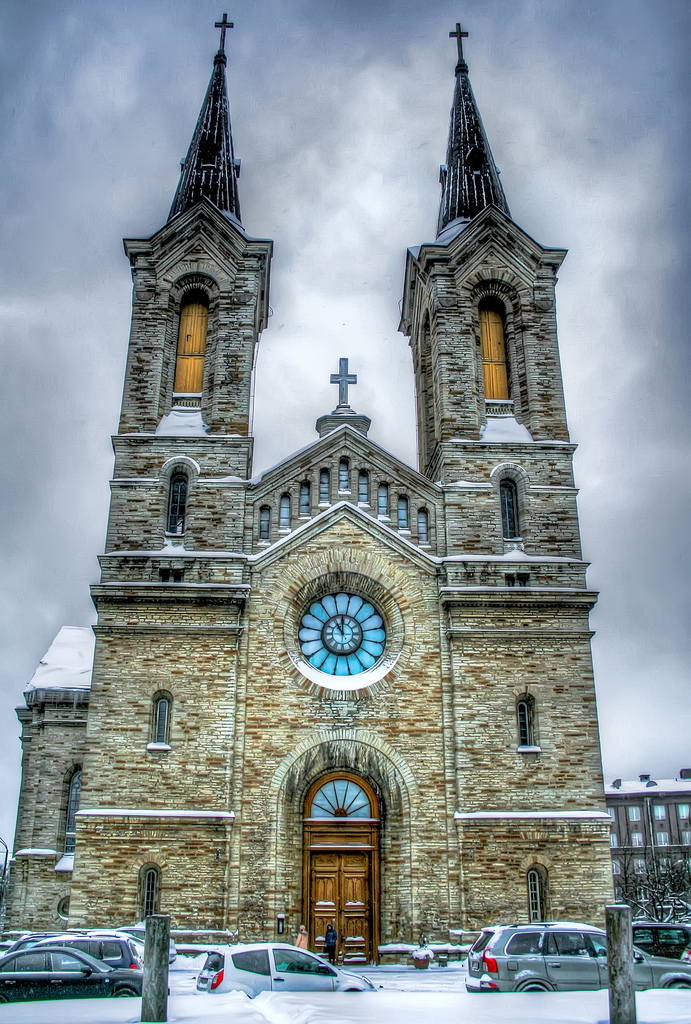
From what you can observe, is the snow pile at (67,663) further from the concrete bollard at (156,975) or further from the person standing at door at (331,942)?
the concrete bollard at (156,975)

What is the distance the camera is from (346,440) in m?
24.7

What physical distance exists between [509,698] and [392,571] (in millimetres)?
4190

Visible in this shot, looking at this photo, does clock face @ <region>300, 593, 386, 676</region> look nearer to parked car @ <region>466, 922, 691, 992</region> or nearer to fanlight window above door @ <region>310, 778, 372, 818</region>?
fanlight window above door @ <region>310, 778, 372, 818</region>

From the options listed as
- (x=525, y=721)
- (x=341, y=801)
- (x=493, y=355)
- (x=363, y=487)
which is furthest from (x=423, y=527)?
(x=341, y=801)

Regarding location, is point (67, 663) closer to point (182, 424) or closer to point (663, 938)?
point (182, 424)

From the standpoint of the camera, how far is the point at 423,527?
79.2 feet

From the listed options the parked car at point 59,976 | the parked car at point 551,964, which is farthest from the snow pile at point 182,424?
the parked car at point 551,964

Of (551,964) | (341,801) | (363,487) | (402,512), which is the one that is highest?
(363,487)

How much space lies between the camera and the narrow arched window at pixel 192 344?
26.1 metres

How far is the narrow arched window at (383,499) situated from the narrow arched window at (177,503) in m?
5.07

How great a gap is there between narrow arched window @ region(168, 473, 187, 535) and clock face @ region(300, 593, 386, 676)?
4.08 m

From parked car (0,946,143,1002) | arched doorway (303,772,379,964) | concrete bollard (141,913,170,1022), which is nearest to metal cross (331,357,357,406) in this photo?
arched doorway (303,772,379,964)

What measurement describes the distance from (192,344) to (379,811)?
1383 centimetres

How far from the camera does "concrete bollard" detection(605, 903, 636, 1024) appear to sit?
9219 mm
